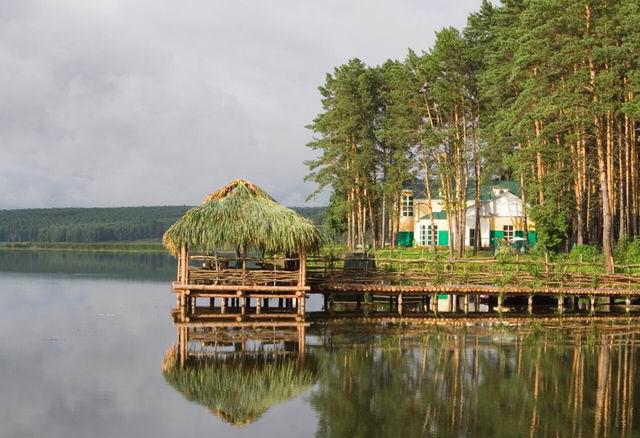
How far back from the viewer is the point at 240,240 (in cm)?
3244

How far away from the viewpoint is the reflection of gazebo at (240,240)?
1272 inches

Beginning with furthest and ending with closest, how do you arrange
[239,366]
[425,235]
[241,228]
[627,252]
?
[425,235] → [627,252] → [241,228] → [239,366]

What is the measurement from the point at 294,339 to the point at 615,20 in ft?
72.1

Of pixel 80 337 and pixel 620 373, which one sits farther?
pixel 80 337

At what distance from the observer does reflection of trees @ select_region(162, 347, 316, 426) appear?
18703 millimetres

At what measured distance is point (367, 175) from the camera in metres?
61.2

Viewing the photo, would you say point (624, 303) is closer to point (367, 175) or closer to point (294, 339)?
point (294, 339)

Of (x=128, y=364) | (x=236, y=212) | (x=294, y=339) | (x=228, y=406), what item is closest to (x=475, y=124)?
(x=236, y=212)

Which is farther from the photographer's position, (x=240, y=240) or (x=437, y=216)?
(x=437, y=216)

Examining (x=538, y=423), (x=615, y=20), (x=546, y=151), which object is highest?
(x=615, y=20)

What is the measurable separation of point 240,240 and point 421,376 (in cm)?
1244

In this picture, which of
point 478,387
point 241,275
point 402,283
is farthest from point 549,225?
point 478,387

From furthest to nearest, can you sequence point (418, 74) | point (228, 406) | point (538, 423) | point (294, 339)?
point (418, 74), point (294, 339), point (228, 406), point (538, 423)

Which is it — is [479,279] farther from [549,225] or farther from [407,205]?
[407,205]
